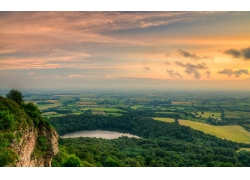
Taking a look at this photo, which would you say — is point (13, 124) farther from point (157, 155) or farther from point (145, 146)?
point (145, 146)

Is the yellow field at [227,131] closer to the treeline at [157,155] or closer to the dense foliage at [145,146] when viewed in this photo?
the dense foliage at [145,146]

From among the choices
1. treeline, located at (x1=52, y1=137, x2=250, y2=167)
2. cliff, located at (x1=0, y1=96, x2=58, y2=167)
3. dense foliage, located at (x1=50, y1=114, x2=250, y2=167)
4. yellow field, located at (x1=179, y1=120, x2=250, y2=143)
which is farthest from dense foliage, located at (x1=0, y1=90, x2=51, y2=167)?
yellow field, located at (x1=179, y1=120, x2=250, y2=143)

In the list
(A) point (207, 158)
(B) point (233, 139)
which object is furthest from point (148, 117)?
(A) point (207, 158)

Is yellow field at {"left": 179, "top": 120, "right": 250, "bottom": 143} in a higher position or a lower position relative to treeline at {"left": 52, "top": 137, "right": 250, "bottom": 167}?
higher

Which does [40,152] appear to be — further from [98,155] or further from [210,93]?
[210,93]

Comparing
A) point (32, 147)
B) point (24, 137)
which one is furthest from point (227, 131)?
point (24, 137)

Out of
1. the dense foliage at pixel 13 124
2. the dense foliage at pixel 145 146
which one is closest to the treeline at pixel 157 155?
the dense foliage at pixel 145 146

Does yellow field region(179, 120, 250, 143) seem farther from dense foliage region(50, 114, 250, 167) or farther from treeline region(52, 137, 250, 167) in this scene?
treeline region(52, 137, 250, 167)
